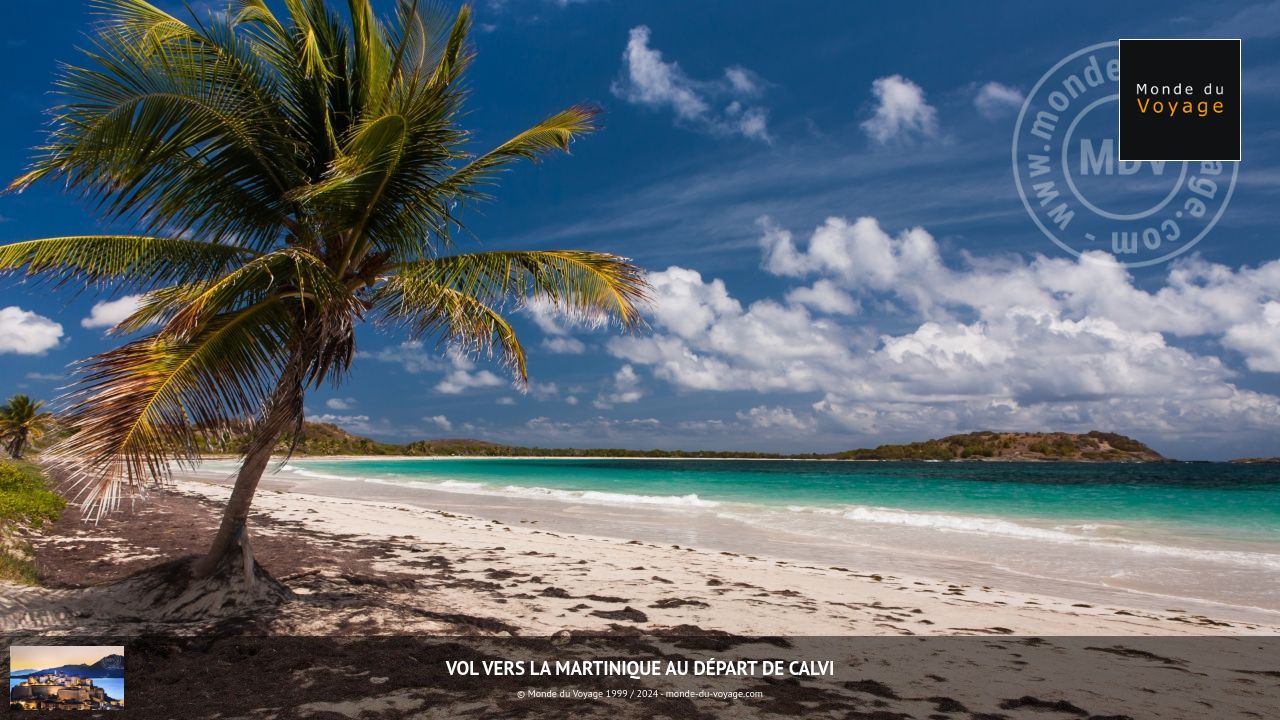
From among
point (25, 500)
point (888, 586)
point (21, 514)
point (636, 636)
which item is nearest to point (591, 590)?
point (636, 636)

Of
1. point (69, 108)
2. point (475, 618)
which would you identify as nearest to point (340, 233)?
point (69, 108)

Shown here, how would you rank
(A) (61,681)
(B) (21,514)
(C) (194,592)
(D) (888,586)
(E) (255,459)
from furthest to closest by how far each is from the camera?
(B) (21,514) → (D) (888,586) → (C) (194,592) → (E) (255,459) → (A) (61,681)

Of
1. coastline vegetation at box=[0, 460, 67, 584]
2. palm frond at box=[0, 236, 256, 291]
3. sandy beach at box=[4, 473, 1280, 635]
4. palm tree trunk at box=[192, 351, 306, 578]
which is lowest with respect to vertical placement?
sandy beach at box=[4, 473, 1280, 635]

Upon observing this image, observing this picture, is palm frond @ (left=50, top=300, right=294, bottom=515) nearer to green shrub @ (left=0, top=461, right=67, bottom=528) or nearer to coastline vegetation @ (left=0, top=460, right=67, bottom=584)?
coastline vegetation @ (left=0, top=460, right=67, bottom=584)

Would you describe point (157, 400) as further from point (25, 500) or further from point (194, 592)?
point (25, 500)

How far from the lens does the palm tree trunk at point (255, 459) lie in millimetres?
5871

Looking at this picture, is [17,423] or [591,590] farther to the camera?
→ [17,423]

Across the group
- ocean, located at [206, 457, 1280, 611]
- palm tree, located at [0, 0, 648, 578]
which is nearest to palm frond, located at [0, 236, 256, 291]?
palm tree, located at [0, 0, 648, 578]

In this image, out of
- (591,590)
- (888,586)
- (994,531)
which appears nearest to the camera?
(591,590)

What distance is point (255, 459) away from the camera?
20.0 ft

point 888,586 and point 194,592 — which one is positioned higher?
point 194,592

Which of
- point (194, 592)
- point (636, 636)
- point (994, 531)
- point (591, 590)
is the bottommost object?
point (994, 531)

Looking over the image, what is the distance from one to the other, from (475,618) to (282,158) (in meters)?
4.86

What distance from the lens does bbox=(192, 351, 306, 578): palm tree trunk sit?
5871mm
